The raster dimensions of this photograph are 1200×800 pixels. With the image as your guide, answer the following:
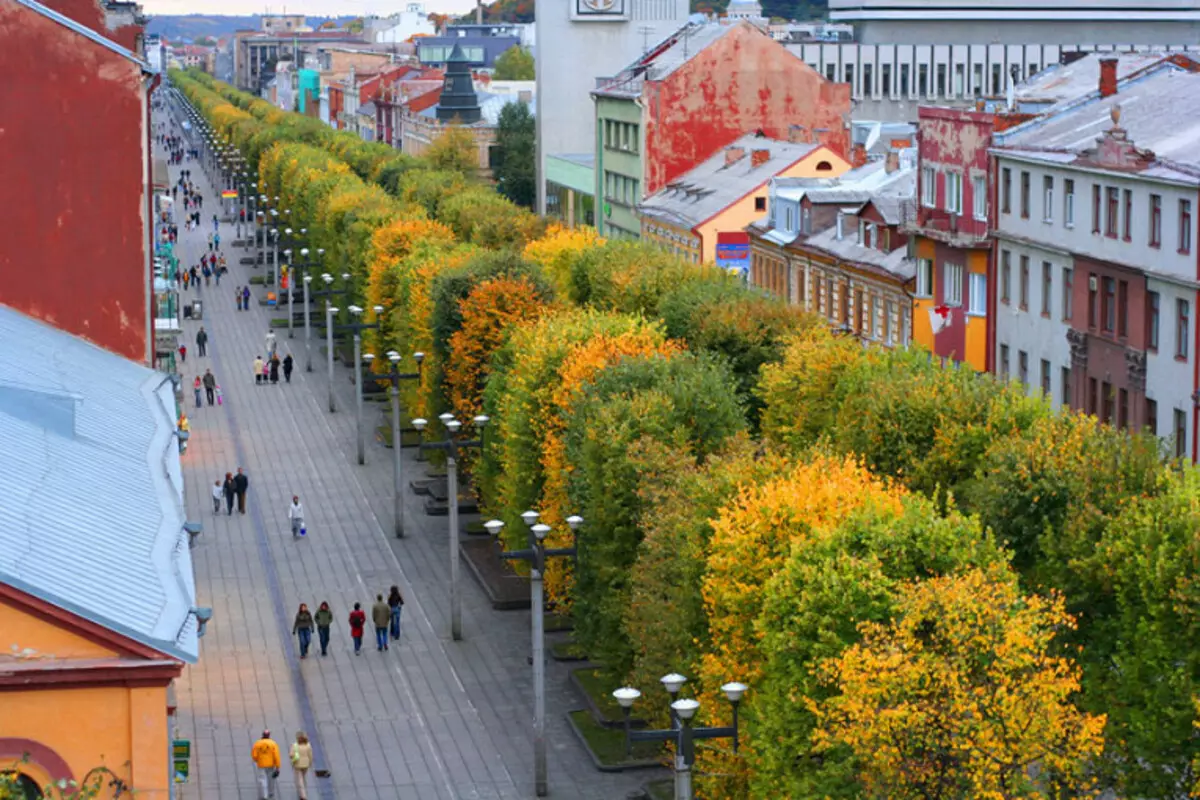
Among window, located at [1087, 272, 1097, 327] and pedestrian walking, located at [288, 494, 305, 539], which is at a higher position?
window, located at [1087, 272, 1097, 327]

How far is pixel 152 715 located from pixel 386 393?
68272 mm

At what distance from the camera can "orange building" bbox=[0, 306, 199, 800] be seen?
22.4 m

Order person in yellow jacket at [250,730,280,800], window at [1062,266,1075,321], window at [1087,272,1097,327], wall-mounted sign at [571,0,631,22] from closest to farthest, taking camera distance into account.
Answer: person in yellow jacket at [250,730,280,800], window at [1087,272,1097,327], window at [1062,266,1075,321], wall-mounted sign at [571,0,631,22]

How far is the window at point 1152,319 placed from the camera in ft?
205

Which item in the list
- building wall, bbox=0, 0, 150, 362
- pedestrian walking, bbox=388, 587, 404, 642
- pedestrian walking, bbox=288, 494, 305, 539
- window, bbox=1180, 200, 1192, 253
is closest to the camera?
building wall, bbox=0, 0, 150, 362

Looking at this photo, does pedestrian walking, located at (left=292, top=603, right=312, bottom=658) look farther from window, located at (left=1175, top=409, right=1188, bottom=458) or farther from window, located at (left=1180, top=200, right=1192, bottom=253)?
window, located at (left=1180, top=200, right=1192, bottom=253)

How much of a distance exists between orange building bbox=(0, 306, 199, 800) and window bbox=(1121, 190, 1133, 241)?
41.8 meters

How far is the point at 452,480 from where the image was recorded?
53125 millimetres

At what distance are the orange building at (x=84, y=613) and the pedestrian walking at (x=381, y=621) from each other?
71.6 ft

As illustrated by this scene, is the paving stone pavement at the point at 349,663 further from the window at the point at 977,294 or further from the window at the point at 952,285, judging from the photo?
the window at the point at 977,294

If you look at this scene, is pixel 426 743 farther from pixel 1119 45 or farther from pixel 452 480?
pixel 1119 45

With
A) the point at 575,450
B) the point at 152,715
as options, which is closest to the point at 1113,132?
the point at 575,450

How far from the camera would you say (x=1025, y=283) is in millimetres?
72500

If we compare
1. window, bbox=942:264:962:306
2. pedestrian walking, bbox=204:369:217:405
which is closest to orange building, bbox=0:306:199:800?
window, bbox=942:264:962:306
